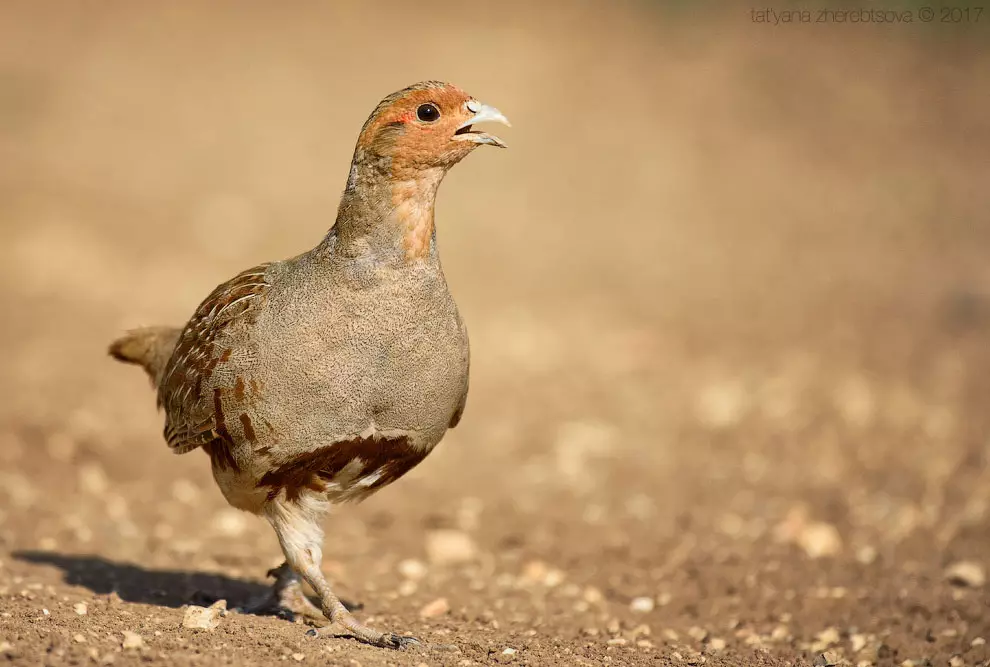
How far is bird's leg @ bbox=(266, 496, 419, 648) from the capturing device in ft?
17.2

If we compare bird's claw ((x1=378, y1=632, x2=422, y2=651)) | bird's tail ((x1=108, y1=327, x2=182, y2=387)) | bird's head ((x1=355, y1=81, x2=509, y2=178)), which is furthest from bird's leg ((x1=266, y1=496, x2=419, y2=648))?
bird's head ((x1=355, y1=81, x2=509, y2=178))

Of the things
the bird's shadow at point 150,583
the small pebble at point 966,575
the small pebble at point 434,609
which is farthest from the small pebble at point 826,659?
the bird's shadow at point 150,583

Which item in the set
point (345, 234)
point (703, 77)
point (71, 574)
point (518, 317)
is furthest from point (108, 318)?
point (703, 77)

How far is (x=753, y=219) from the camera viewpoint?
567 inches

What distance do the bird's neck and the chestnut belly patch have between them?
0.74 metres

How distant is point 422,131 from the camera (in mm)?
4875

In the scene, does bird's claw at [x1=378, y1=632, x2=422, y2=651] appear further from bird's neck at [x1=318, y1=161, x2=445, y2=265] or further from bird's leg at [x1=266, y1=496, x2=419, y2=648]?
bird's neck at [x1=318, y1=161, x2=445, y2=265]

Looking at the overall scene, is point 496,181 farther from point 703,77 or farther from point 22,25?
point 22,25

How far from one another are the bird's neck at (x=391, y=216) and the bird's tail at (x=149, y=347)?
1664mm

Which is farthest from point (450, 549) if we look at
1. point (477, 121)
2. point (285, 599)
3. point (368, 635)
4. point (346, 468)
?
point (477, 121)

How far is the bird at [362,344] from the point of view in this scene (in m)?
4.89

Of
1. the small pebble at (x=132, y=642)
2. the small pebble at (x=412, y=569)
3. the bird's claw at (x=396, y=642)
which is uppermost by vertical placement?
the small pebble at (x=412, y=569)

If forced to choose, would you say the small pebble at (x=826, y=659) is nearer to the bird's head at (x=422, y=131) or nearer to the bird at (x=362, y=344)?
the bird at (x=362, y=344)

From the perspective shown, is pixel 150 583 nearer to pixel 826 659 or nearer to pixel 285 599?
pixel 285 599
